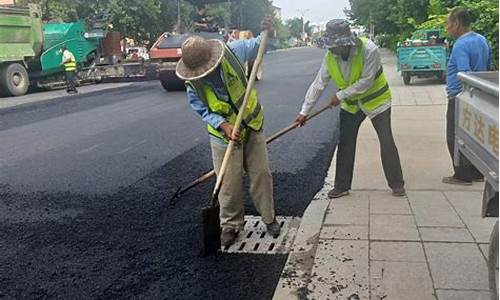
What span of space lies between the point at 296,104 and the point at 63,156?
5.47 meters

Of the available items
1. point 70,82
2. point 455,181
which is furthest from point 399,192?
point 70,82

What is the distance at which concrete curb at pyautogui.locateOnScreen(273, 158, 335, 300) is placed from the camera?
3297 mm

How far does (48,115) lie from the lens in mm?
11578

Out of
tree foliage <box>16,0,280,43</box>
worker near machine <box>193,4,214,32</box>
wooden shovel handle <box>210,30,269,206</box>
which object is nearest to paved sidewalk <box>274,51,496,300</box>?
wooden shovel handle <box>210,30,269,206</box>

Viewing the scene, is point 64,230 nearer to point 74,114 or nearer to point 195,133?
point 195,133

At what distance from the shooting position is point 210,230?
12.7ft

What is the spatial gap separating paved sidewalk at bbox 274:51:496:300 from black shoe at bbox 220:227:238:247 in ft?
1.58

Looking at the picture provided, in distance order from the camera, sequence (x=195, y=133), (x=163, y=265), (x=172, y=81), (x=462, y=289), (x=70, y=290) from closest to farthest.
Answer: (x=462, y=289) < (x=70, y=290) < (x=163, y=265) < (x=195, y=133) < (x=172, y=81)

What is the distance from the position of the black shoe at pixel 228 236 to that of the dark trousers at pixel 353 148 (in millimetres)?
1241

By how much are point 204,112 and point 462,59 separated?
246 cm

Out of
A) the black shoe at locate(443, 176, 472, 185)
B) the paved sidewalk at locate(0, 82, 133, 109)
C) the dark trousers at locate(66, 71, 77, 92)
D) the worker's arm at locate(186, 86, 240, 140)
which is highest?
the worker's arm at locate(186, 86, 240, 140)

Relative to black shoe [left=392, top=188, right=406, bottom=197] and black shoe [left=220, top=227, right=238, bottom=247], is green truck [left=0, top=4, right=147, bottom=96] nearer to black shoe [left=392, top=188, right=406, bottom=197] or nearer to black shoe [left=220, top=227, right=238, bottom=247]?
black shoe [left=220, top=227, right=238, bottom=247]

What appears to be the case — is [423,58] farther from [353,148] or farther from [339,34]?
[339,34]

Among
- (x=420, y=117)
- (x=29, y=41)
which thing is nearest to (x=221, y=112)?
(x=420, y=117)
